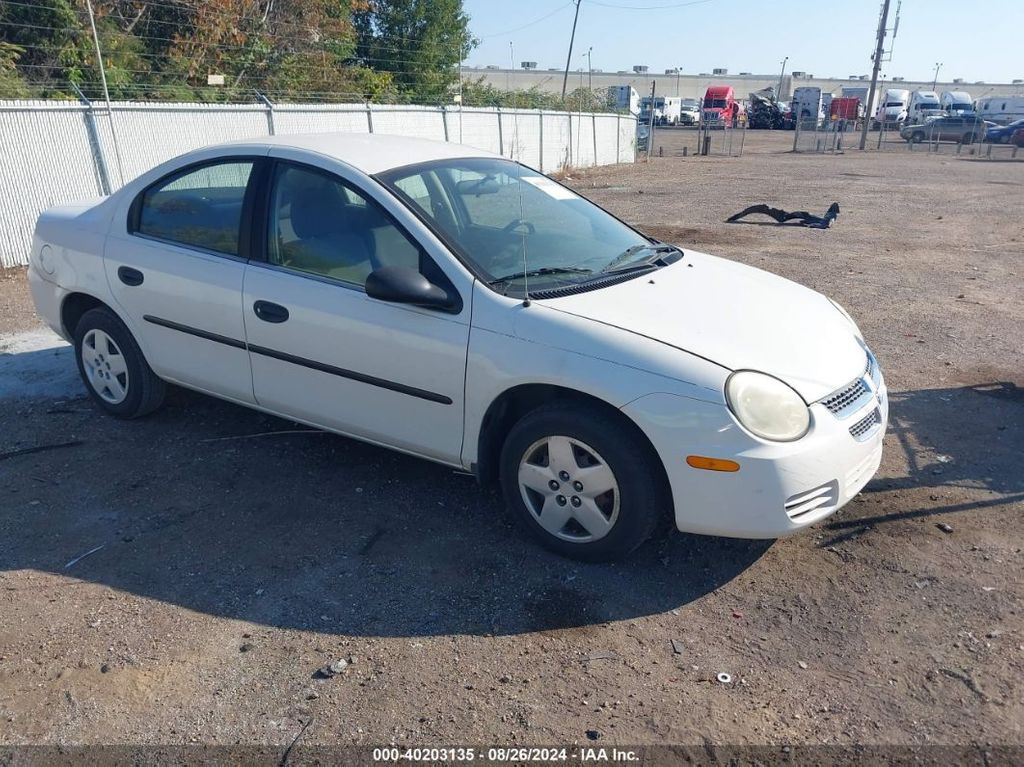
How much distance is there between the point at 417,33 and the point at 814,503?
31827 mm

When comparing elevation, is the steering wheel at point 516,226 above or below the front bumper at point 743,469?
above

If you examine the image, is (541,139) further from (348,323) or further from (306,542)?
(306,542)

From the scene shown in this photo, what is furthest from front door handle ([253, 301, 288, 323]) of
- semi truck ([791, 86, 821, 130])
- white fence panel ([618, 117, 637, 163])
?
semi truck ([791, 86, 821, 130])

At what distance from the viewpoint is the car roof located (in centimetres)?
418

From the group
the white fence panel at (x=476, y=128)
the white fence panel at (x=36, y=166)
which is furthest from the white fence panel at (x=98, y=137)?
the white fence panel at (x=476, y=128)

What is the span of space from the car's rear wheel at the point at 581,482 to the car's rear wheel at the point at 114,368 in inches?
101

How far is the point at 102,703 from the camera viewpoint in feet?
9.39

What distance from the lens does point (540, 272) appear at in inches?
154

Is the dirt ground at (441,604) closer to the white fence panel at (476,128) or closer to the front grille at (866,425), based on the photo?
the front grille at (866,425)

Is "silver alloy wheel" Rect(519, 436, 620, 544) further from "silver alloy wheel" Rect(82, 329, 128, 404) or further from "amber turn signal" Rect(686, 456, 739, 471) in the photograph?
"silver alloy wheel" Rect(82, 329, 128, 404)

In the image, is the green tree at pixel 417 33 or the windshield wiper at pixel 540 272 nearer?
the windshield wiper at pixel 540 272

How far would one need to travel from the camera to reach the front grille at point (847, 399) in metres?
3.41

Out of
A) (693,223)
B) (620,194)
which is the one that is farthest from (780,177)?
(693,223)

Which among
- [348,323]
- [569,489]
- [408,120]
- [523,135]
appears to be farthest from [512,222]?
[523,135]
